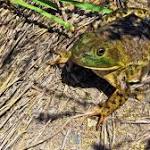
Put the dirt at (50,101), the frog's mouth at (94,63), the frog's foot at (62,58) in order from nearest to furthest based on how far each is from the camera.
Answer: the dirt at (50,101), the frog's mouth at (94,63), the frog's foot at (62,58)

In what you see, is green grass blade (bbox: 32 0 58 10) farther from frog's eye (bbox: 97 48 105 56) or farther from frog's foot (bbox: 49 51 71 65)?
frog's eye (bbox: 97 48 105 56)

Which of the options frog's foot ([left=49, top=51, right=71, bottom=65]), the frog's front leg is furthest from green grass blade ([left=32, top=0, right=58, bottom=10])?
the frog's front leg

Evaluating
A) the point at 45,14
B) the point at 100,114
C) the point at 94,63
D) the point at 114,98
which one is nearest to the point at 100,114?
the point at 100,114

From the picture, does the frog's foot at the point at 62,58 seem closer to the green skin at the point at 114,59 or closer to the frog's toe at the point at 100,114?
the green skin at the point at 114,59

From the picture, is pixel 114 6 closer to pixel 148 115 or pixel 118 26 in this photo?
pixel 118 26

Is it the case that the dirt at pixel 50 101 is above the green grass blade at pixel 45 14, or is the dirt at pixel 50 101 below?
below

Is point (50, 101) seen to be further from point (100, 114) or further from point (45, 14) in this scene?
point (45, 14)

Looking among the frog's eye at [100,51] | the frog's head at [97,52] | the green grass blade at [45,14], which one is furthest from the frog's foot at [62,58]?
the frog's eye at [100,51]

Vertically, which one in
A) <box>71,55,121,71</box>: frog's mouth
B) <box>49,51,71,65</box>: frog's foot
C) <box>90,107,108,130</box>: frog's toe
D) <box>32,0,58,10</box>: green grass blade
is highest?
<box>32,0,58,10</box>: green grass blade
